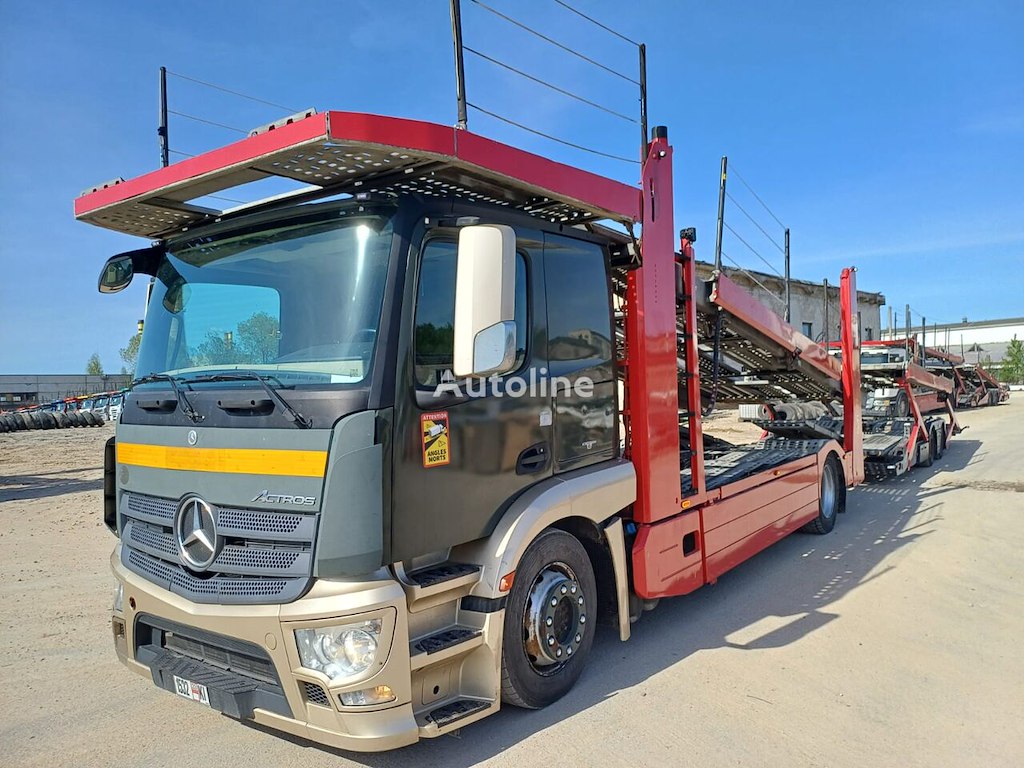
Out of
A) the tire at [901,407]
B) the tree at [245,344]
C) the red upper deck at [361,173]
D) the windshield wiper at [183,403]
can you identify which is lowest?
the tire at [901,407]

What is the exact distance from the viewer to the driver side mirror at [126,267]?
4.09m

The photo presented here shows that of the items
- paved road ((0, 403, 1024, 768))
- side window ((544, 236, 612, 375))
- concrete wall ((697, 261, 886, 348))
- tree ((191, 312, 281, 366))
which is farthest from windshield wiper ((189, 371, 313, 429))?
concrete wall ((697, 261, 886, 348))

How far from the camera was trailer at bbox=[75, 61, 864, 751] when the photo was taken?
9.40 ft

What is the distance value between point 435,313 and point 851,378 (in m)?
7.13

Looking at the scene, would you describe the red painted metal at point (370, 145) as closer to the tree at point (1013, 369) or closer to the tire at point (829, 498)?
the tire at point (829, 498)

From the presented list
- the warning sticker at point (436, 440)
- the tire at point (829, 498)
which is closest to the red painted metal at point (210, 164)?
the warning sticker at point (436, 440)

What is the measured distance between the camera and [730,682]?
4035mm

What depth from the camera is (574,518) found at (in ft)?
13.2

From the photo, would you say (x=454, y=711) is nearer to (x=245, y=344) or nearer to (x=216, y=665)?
(x=216, y=665)

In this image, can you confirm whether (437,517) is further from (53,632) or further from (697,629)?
(53,632)

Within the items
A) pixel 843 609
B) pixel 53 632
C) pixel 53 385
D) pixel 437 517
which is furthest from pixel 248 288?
pixel 53 385

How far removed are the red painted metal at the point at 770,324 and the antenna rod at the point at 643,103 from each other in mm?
1419

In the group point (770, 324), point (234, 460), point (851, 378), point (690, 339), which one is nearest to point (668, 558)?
point (690, 339)

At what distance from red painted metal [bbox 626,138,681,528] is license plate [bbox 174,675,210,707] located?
262 cm
